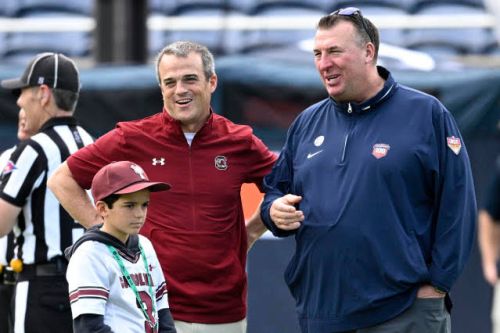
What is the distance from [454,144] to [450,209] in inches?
9.0

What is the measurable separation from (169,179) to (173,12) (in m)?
6.36

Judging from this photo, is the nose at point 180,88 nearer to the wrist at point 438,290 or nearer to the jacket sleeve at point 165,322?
the jacket sleeve at point 165,322

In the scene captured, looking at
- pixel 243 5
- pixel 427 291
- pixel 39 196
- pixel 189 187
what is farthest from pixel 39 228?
pixel 243 5

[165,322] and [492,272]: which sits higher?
[165,322]

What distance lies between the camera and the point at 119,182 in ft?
12.2

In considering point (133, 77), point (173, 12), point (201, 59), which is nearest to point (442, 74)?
point (133, 77)

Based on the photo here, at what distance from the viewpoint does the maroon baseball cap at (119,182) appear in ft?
12.2

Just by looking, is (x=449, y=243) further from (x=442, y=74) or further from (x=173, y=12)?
(x=173, y=12)

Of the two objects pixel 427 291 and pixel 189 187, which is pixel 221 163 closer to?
pixel 189 187

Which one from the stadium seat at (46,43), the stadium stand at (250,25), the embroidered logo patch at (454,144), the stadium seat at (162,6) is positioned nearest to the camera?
the embroidered logo patch at (454,144)

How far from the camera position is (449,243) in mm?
3762

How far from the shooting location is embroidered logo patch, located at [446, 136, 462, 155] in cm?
381

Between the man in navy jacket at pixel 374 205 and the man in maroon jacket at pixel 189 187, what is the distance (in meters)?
0.38

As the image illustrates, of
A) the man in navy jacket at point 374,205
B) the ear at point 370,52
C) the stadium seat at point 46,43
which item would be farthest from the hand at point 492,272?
the stadium seat at point 46,43
